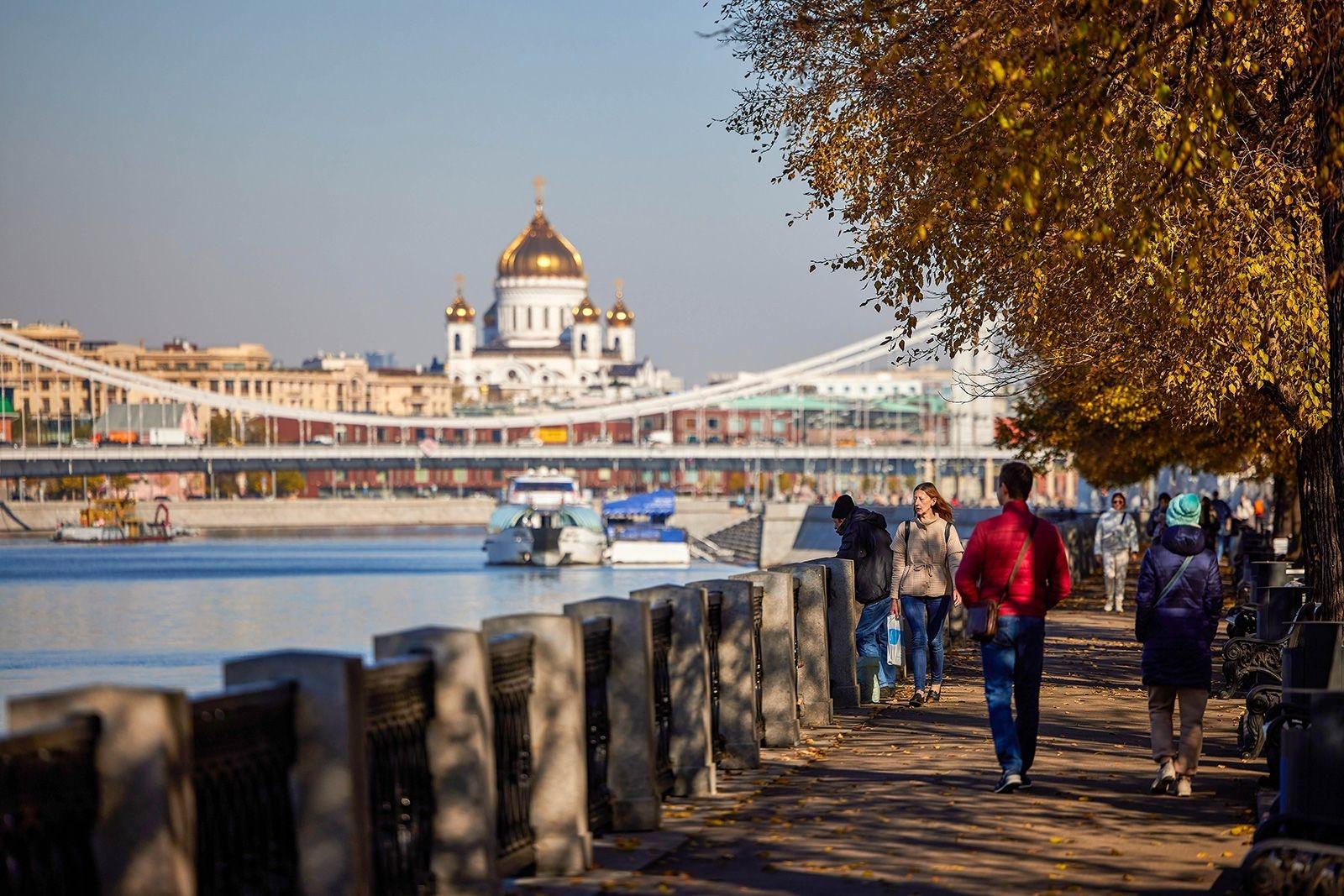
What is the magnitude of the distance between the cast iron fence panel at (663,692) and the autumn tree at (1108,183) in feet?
9.04

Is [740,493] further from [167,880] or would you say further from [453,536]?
[167,880]

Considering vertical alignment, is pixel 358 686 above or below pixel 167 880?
above

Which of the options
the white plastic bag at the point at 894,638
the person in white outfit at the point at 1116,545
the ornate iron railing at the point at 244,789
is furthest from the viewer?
the person in white outfit at the point at 1116,545

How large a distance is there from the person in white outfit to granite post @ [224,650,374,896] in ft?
76.9

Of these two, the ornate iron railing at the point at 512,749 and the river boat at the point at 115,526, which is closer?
the ornate iron railing at the point at 512,749

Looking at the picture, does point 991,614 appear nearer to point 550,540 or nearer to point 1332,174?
point 1332,174

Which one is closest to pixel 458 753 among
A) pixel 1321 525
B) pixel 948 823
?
Answer: pixel 948 823

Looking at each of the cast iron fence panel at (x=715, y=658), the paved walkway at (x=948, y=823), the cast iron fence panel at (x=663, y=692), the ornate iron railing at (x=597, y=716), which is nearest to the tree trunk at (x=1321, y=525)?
the paved walkway at (x=948, y=823)

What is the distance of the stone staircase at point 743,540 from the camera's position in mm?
98688

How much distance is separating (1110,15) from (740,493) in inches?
6430

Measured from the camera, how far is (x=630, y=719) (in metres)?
9.91

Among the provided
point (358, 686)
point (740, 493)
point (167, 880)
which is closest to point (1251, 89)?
point (358, 686)

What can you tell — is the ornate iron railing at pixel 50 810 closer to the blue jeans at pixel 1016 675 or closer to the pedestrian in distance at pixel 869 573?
the blue jeans at pixel 1016 675

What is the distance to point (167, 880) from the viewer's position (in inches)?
220
